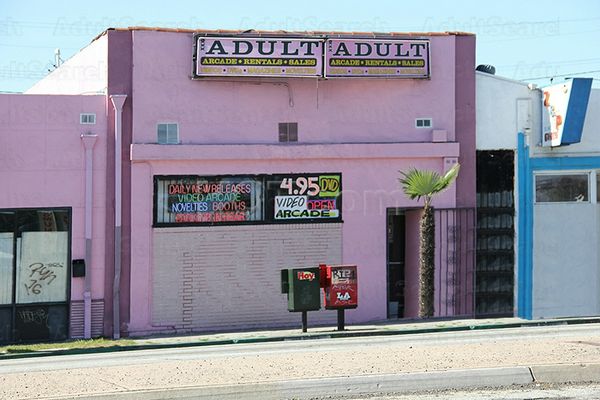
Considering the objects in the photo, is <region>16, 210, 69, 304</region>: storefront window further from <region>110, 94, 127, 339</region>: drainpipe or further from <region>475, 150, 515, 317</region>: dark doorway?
<region>475, 150, 515, 317</region>: dark doorway

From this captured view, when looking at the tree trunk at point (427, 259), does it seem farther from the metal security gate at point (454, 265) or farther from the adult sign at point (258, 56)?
the adult sign at point (258, 56)

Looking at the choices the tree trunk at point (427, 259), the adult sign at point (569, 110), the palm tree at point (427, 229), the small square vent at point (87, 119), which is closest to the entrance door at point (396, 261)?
the palm tree at point (427, 229)

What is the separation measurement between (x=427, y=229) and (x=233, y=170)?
4.56 m

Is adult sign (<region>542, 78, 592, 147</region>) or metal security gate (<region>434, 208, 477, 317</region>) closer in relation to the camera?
adult sign (<region>542, 78, 592, 147</region>)

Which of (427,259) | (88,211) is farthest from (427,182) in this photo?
(88,211)

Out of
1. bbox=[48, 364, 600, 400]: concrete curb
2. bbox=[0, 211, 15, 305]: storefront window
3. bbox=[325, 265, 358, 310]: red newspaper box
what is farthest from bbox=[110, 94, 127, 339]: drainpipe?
bbox=[48, 364, 600, 400]: concrete curb

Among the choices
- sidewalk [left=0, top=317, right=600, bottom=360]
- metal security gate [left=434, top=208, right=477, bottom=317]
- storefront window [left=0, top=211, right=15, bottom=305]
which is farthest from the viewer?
metal security gate [left=434, top=208, right=477, bottom=317]

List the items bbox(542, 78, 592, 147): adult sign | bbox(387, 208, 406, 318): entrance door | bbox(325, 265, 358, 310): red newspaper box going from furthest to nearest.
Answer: bbox(387, 208, 406, 318): entrance door → bbox(542, 78, 592, 147): adult sign → bbox(325, 265, 358, 310): red newspaper box

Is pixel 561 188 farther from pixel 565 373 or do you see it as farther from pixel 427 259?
pixel 565 373

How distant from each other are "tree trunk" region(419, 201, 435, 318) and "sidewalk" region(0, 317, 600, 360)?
0.79 metres

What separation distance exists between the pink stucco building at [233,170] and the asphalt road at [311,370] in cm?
505

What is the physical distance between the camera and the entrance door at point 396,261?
2192cm

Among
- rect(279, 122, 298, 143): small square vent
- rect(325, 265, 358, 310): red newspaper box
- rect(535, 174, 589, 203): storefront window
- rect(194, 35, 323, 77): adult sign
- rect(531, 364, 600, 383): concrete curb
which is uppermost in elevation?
rect(194, 35, 323, 77): adult sign

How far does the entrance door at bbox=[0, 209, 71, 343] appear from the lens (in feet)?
66.1
